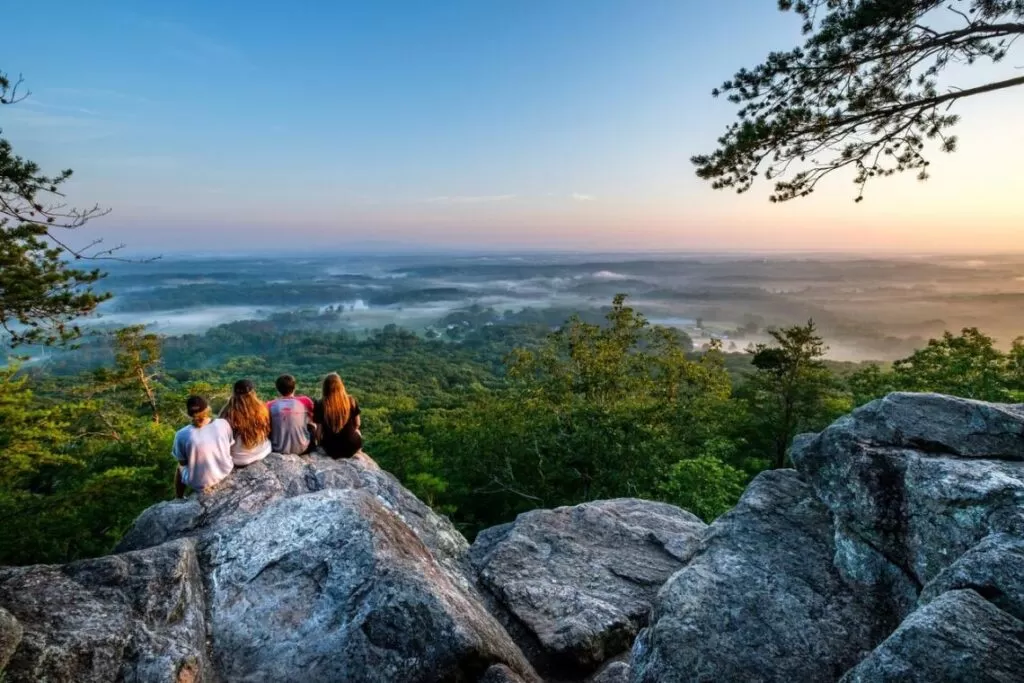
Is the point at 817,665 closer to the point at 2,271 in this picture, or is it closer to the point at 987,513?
the point at 987,513

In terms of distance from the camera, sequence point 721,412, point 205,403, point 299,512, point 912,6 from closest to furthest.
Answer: point 299,512, point 205,403, point 912,6, point 721,412

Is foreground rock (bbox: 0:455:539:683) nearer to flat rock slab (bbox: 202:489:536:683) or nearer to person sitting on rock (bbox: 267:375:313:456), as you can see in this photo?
flat rock slab (bbox: 202:489:536:683)

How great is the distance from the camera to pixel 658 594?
5715 millimetres

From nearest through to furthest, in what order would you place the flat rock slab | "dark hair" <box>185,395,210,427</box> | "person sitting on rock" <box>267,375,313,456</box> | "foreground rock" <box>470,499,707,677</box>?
the flat rock slab → "foreground rock" <box>470,499,707,677</box> → "dark hair" <box>185,395,210,427</box> → "person sitting on rock" <box>267,375,313,456</box>

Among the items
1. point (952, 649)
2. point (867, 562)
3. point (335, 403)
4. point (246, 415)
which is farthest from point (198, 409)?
point (867, 562)

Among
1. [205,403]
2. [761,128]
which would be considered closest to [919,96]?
[761,128]

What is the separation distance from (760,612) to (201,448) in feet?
26.1

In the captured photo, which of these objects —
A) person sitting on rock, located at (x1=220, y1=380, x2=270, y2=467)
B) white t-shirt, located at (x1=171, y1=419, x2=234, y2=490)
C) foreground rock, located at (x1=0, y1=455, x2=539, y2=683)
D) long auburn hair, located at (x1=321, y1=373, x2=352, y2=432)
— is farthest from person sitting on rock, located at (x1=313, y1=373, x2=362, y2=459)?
foreground rock, located at (x1=0, y1=455, x2=539, y2=683)

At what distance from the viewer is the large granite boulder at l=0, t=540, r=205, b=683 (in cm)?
428

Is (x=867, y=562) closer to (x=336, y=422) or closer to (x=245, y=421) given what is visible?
(x=336, y=422)

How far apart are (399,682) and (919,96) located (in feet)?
39.7

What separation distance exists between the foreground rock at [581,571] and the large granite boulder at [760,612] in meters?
1.92

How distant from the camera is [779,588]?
553 centimetres

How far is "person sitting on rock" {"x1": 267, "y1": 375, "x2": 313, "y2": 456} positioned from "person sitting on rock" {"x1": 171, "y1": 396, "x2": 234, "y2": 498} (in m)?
1.24
